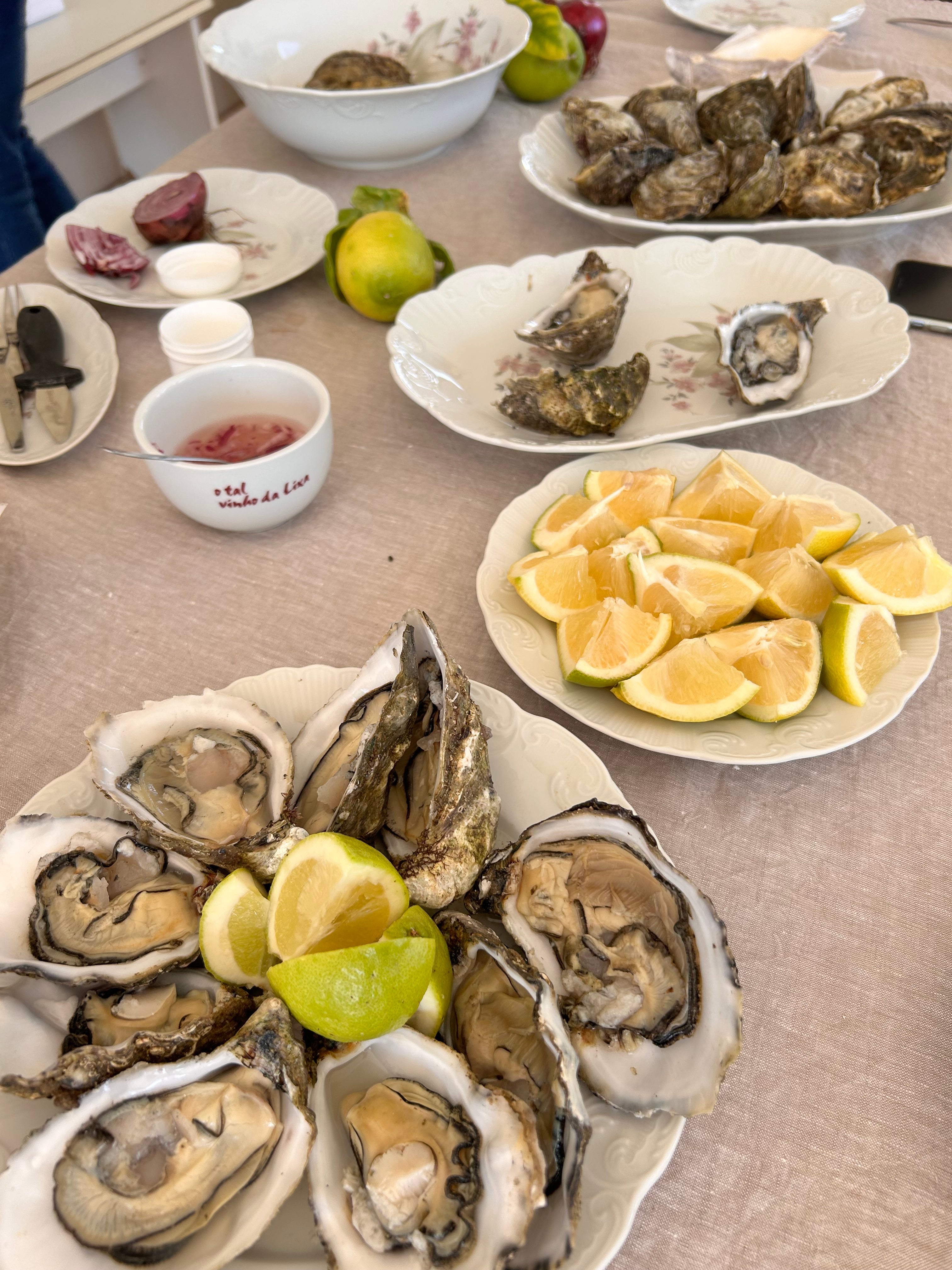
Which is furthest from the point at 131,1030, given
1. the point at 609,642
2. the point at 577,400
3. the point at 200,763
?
the point at 577,400

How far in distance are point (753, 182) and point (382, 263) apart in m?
0.59

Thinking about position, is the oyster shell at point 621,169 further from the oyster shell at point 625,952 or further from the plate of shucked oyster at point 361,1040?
the oyster shell at point 625,952

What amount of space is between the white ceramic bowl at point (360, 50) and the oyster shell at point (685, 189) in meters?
0.37

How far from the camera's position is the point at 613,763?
0.88 m

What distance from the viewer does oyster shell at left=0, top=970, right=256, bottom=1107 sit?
57cm

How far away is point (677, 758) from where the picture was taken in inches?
34.7

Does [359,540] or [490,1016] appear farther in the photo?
[359,540]

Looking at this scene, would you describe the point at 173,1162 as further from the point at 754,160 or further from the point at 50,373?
the point at 754,160

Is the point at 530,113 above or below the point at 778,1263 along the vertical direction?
above

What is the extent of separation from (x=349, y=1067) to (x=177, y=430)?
0.73 m

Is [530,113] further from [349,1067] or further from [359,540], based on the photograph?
[349,1067]

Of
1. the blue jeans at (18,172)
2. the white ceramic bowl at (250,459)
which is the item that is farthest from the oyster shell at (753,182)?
the blue jeans at (18,172)

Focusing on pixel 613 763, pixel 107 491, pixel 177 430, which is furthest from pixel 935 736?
pixel 107 491

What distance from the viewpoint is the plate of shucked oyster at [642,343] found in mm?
1132
